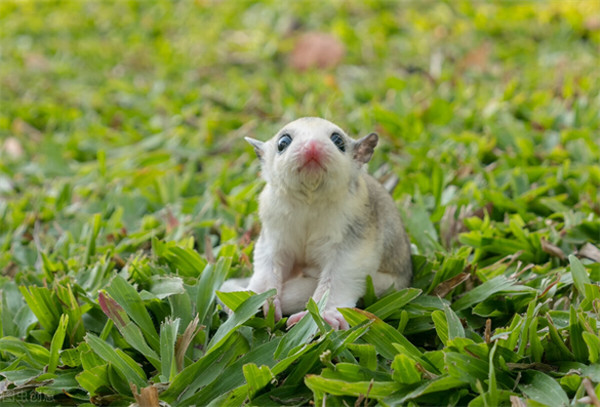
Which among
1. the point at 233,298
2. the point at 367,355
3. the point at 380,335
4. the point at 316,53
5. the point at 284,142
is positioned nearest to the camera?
the point at 367,355

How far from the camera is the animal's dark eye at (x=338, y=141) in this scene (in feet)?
8.99

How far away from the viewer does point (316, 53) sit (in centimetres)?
677

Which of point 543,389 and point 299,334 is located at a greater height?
point 299,334

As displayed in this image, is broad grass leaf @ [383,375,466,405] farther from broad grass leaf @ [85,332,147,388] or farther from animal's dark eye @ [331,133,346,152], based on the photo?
animal's dark eye @ [331,133,346,152]

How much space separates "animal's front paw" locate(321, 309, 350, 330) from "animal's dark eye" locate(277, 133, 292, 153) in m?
0.63

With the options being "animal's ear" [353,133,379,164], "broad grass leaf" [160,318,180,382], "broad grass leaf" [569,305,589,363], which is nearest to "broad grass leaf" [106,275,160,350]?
"broad grass leaf" [160,318,180,382]

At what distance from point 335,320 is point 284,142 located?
0.69 m

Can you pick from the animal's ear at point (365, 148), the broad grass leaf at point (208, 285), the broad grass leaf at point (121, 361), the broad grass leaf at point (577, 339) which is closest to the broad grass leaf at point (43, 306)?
the broad grass leaf at point (121, 361)

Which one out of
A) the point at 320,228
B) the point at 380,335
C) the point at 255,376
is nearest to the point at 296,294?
the point at 320,228

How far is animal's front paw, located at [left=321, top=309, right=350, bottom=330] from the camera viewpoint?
2523 mm

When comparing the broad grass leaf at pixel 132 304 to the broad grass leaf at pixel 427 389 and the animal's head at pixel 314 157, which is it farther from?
the broad grass leaf at pixel 427 389

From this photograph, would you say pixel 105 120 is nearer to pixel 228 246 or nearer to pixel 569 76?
pixel 228 246

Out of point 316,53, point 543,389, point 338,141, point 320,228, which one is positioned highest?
point 338,141

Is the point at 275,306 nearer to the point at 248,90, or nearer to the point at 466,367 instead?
Answer: the point at 466,367
